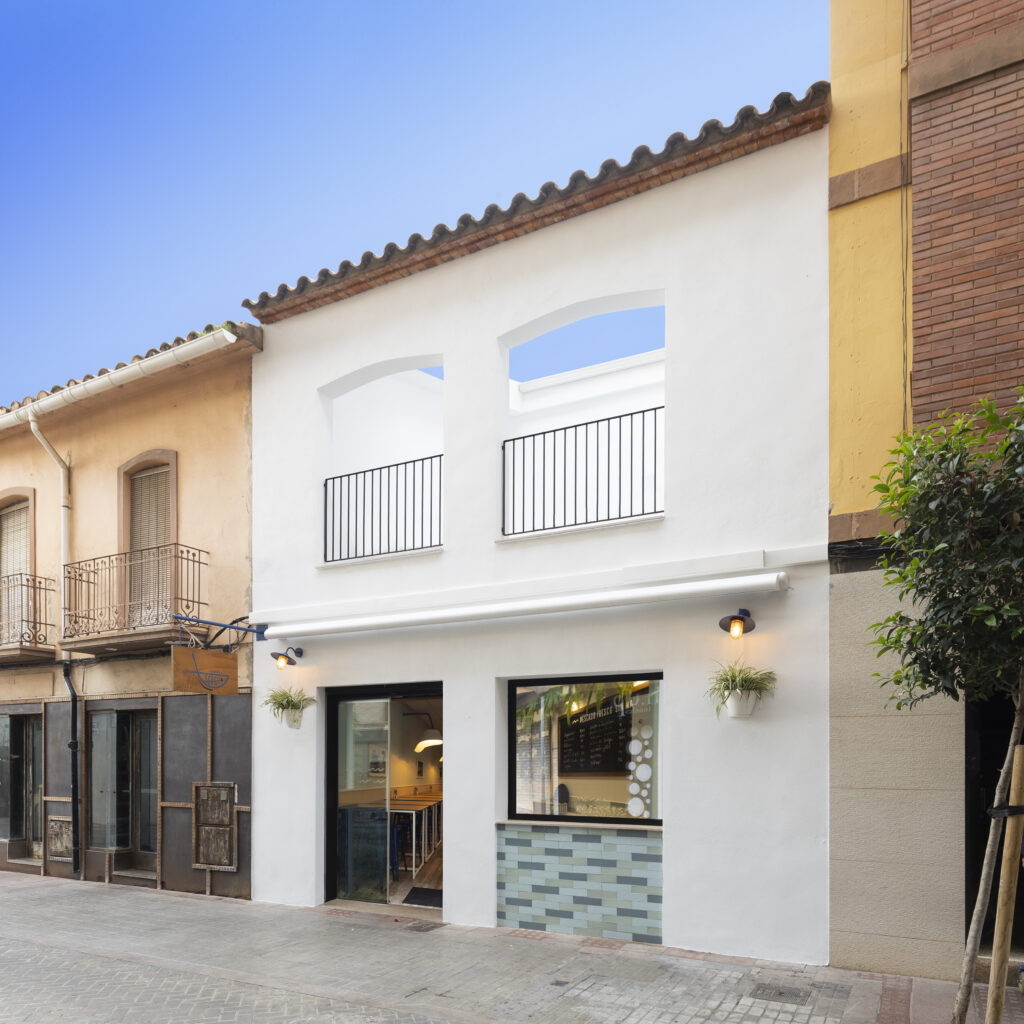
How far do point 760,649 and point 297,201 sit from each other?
12482cm

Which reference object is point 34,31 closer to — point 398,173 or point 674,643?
point 398,173

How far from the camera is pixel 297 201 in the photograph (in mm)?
123750

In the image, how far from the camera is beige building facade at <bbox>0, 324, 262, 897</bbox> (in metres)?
11.8

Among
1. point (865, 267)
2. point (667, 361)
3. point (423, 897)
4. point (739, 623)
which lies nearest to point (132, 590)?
point (423, 897)

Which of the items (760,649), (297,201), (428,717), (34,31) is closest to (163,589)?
(428,717)

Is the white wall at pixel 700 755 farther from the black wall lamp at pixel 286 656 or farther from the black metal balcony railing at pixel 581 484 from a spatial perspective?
the black wall lamp at pixel 286 656

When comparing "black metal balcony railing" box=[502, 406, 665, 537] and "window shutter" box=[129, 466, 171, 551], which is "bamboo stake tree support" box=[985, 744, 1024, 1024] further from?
"window shutter" box=[129, 466, 171, 551]

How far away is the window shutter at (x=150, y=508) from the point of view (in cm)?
1308

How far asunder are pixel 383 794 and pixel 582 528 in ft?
12.3

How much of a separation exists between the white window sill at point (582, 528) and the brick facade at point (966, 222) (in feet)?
7.69

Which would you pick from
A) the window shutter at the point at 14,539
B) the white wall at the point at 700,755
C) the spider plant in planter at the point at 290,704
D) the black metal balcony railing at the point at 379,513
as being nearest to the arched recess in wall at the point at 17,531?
the window shutter at the point at 14,539

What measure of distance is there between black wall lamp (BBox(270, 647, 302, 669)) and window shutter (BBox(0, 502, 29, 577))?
574 cm

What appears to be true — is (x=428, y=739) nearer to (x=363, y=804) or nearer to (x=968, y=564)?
(x=363, y=804)

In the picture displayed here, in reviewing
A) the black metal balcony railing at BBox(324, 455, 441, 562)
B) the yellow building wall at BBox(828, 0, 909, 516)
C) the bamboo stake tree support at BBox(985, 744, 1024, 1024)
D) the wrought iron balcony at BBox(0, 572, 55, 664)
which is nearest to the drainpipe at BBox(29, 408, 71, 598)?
the wrought iron balcony at BBox(0, 572, 55, 664)
